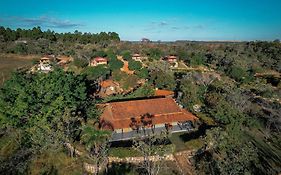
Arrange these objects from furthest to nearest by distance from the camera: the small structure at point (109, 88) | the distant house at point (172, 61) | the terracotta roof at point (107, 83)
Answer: the distant house at point (172, 61) < the terracotta roof at point (107, 83) < the small structure at point (109, 88)

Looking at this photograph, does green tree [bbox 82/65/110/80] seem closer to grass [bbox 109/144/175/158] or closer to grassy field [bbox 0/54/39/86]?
grassy field [bbox 0/54/39/86]

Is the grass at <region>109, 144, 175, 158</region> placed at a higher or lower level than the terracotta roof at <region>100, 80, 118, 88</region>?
lower

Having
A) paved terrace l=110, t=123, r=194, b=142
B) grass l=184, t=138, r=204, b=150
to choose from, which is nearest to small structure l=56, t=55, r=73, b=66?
paved terrace l=110, t=123, r=194, b=142

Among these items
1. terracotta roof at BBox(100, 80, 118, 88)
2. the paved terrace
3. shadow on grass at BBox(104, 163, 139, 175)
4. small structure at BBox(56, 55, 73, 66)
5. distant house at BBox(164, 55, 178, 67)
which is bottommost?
shadow on grass at BBox(104, 163, 139, 175)

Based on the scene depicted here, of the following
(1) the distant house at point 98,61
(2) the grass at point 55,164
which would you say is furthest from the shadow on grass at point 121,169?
(1) the distant house at point 98,61

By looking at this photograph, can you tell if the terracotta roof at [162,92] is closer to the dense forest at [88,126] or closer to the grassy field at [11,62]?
the dense forest at [88,126]

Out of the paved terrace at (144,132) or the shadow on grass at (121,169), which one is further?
the paved terrace at (144,132)

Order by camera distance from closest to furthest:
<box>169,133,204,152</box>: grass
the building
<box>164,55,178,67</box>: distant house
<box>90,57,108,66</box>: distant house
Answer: <box>169,133,204,152</box>: grass → the building → <box>90,57,108,66</box>: distant house → <box>164,55,178,67</box>: distant house
